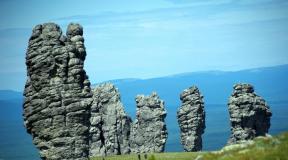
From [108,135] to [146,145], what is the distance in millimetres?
9372

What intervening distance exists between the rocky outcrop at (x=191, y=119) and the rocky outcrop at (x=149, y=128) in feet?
15.1

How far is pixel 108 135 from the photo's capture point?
12762cm

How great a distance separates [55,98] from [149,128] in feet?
196

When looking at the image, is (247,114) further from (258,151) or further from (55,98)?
(258,151)

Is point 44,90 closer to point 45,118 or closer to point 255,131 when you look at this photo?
point 45,118

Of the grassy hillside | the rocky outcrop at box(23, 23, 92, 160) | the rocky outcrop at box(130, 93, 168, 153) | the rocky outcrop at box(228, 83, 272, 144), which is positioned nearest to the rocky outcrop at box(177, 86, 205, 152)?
the rocky outcrop at box(130, 93, 168, 153)

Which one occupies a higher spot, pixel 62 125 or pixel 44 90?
pixel 44 90

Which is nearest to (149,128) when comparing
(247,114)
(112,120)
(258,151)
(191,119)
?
(112,120)

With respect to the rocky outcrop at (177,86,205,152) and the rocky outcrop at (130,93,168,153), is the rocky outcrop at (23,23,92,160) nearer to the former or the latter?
the rocky outcrop at (130,93,168,153)

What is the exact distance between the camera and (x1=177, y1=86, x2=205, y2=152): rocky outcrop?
422ft

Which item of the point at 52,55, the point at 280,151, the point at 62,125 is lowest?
the point at 280,151

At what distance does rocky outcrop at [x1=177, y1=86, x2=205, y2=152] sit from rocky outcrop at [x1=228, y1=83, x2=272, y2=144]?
12.7 m

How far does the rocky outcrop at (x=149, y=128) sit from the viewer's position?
426ft

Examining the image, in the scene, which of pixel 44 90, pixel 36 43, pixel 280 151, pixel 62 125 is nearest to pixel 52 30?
pixel 36 43
